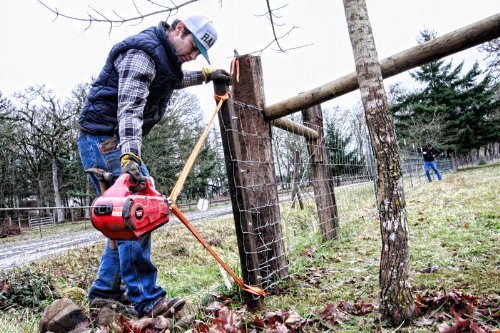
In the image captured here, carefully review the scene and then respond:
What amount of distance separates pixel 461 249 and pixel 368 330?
179 cm

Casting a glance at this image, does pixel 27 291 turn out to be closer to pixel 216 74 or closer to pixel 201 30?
pixel 216 74

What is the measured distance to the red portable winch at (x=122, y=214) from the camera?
63.9 inches

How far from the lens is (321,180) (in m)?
4.16

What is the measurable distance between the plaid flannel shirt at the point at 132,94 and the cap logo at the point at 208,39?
412mm

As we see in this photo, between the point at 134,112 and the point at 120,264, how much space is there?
0.97m

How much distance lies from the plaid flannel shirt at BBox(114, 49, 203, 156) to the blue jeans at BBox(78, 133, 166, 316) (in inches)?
9.2

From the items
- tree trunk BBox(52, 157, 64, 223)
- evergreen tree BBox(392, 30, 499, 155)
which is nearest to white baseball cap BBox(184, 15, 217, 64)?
tree trunk BBox(52, 157, 64, 223)

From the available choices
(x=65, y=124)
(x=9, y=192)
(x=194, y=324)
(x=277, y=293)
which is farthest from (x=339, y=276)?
(x=9, y=192)

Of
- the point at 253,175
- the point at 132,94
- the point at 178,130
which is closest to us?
the point at 132,94

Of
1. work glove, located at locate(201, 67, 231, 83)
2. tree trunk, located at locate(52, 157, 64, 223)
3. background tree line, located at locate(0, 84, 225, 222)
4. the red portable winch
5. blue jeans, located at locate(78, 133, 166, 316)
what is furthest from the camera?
tree trunk, located at locate(52, 157, 64, 223)

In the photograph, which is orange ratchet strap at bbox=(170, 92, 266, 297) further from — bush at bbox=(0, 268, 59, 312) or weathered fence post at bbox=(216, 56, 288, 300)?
bush at bbox=(0, 268, 59, 312)

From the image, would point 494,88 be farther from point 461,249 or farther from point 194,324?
point 194,324

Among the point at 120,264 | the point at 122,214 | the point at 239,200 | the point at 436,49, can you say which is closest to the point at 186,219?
the point at 239,200

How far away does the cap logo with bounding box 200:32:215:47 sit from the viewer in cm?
229
